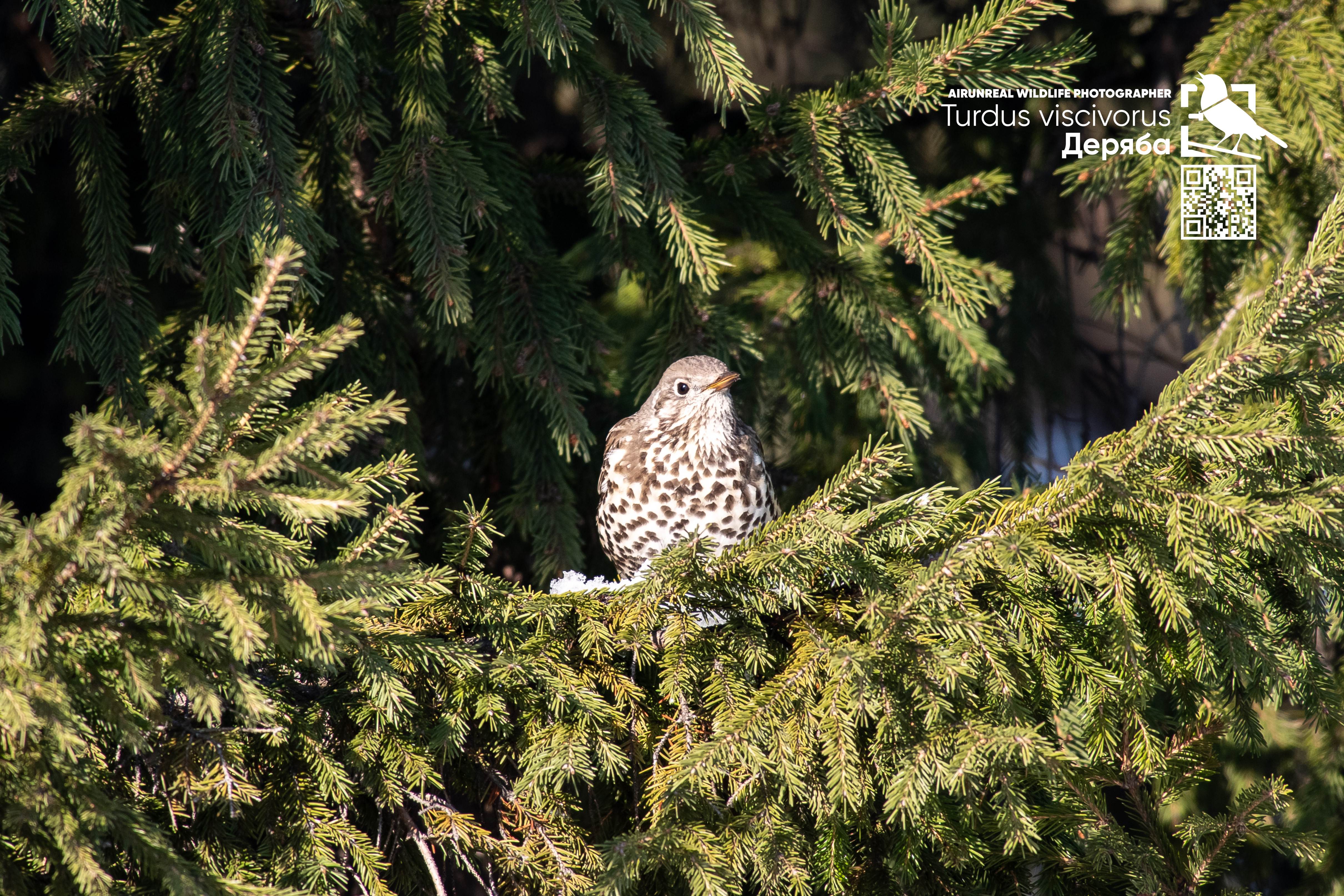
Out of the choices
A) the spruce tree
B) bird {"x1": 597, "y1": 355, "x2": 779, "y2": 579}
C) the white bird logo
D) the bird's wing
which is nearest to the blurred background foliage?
the bird's wing

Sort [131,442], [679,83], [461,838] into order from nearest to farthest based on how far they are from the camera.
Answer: [131,442], [461,838], [679,83]

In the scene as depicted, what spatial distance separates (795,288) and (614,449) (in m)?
1.08

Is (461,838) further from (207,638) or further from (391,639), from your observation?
(207,638)

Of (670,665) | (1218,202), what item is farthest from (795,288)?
(670,665)

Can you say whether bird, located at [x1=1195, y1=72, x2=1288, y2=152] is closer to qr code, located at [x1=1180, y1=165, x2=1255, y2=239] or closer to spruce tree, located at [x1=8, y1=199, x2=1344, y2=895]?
qr code, located at [x1=1180, y1=165, x2=1255, y2=239]

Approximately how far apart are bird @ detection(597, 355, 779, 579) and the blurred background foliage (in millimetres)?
233

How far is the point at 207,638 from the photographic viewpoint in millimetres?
1146

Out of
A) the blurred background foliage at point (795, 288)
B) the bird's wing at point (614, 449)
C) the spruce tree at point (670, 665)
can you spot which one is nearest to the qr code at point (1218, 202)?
the blurred background foliage at point (795, 288)

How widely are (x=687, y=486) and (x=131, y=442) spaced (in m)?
1.53

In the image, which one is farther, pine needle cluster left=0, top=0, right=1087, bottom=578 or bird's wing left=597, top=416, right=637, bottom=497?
bird's wing left=597, top=416, right=637, bottom=497

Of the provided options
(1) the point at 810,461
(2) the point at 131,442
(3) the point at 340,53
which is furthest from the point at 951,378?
(2) the point at 131,442

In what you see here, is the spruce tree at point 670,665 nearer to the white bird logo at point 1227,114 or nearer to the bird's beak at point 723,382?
the bird's beak at point 723,382

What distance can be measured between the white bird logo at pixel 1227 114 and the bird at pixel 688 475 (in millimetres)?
1517

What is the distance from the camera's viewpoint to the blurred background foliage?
289 cm
